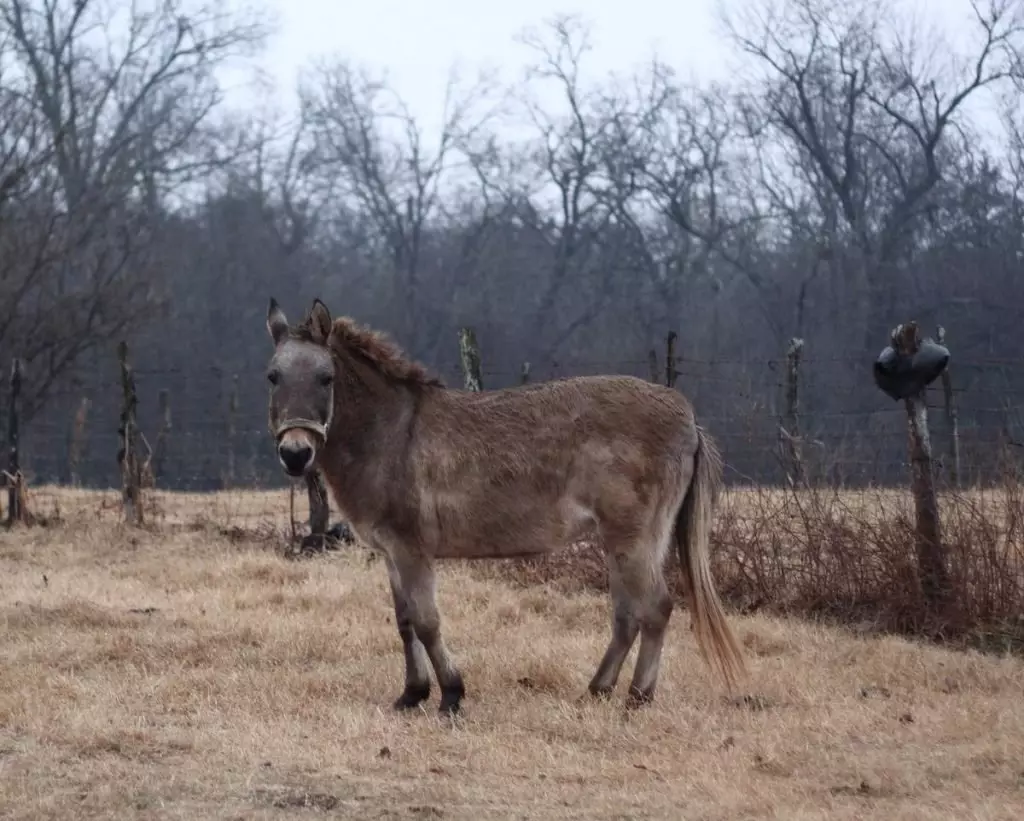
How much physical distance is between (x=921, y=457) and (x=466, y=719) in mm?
4255

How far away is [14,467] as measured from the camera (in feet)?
54.9

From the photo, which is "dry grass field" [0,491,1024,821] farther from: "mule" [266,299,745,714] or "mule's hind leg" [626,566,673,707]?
"mule" [266,299,745,714]

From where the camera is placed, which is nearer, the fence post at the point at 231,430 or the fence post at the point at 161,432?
the fence post at the point at 161,432

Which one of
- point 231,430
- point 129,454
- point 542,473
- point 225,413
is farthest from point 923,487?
point 225,413

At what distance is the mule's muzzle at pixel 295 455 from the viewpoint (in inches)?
275

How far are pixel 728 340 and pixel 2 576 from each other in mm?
27358

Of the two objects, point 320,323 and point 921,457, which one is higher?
point 320,323

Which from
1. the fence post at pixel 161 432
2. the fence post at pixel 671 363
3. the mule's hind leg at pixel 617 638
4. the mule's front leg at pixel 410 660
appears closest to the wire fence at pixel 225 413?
the fence post at pixel 161 432

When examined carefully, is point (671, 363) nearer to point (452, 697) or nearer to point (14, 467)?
point (452, 697)

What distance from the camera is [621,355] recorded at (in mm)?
37219

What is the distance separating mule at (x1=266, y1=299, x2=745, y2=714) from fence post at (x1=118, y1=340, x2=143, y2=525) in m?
8.64

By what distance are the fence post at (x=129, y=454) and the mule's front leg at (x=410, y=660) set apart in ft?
29.0

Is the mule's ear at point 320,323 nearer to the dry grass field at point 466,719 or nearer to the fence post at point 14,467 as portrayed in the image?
the dry grass field at point 466,719

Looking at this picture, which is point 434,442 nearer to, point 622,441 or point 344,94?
point 622,441
